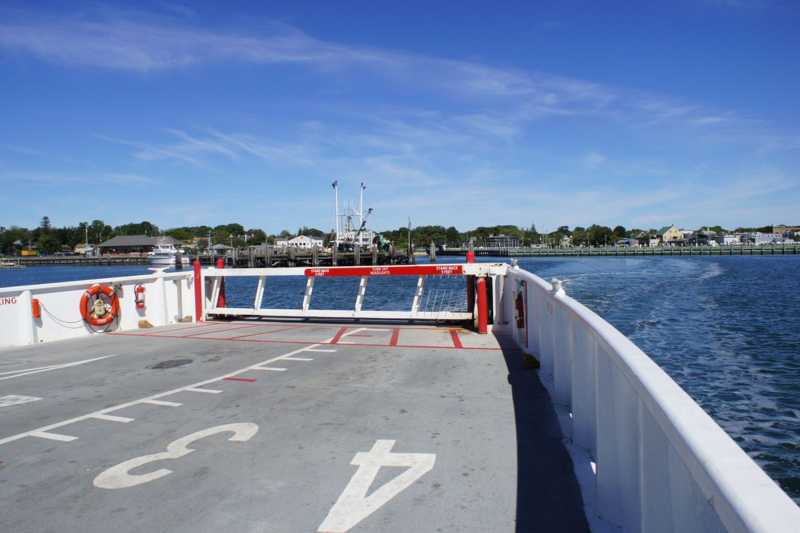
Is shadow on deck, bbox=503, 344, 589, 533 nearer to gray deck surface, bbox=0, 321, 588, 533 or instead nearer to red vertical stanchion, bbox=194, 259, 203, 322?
gray deck surface, bbox=0, 321, 588, 533

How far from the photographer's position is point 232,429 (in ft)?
16.7

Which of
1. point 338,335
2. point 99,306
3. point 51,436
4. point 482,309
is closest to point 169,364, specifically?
point 51,436

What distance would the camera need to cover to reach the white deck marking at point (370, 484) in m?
3.39

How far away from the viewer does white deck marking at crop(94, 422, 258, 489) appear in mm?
3991

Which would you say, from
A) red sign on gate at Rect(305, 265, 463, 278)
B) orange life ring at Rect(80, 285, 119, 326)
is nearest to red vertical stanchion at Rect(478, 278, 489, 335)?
red sign on gate at Rect(305, 265, 463, 278)

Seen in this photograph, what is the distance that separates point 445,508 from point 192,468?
212 cm

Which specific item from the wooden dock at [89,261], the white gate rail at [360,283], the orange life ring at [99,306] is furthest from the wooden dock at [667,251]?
the orange life ring at [99,306]

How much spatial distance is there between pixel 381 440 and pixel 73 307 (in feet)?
30.1

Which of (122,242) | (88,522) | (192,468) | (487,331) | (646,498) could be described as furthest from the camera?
(122,242)

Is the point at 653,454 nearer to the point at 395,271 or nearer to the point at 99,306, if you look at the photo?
the point at 395,271

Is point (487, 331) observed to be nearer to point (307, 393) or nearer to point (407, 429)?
point (307, 393)

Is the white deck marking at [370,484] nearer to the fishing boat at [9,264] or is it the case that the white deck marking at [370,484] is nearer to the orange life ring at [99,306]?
the orange life ring at [99,306]

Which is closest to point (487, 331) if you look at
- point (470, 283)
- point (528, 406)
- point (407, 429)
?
point (470, 283)

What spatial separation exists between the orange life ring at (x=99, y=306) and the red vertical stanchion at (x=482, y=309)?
26.2 feet
